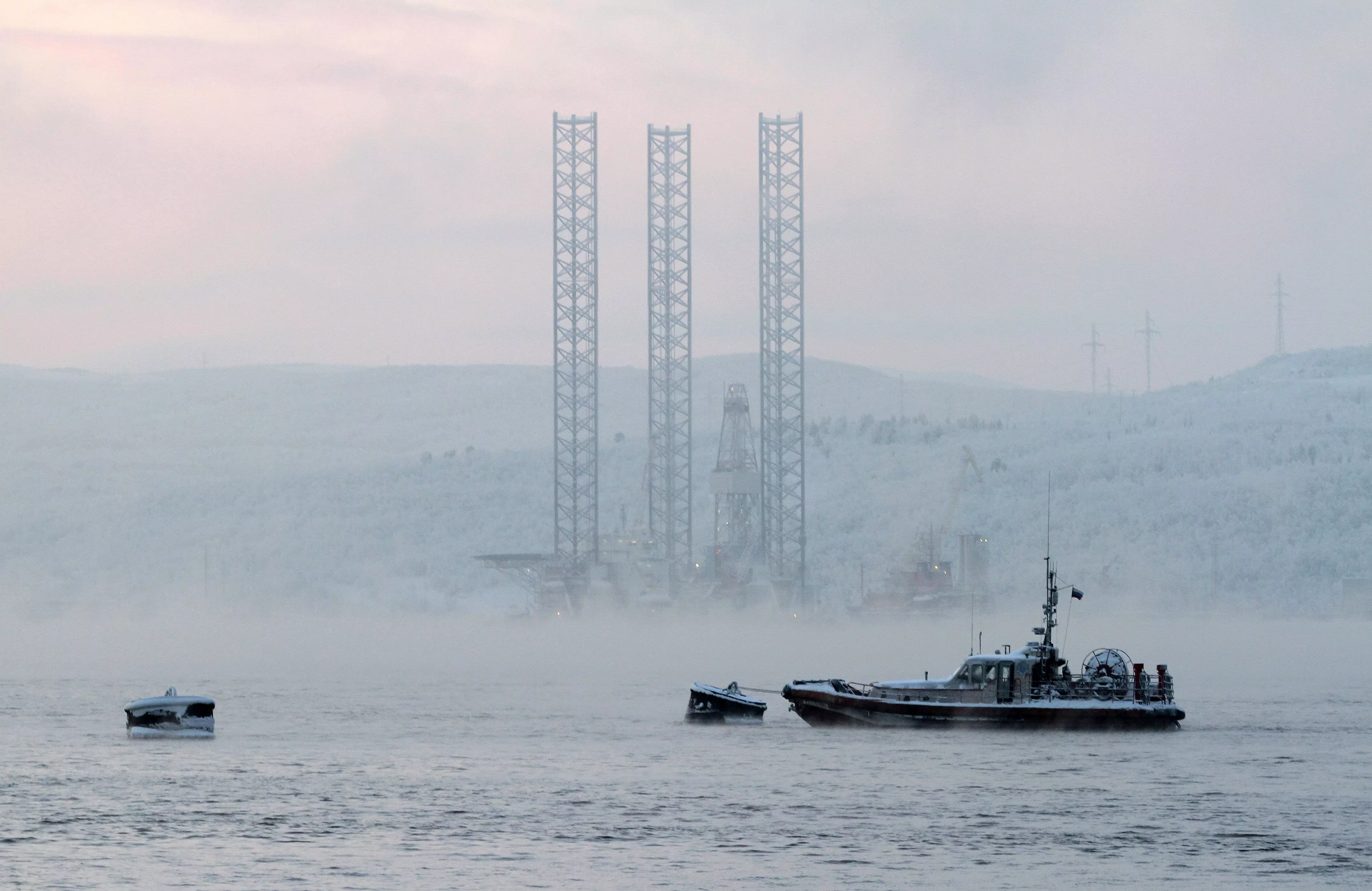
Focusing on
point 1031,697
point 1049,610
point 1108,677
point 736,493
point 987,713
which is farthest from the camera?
point 736,493

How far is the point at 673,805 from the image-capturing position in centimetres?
5659

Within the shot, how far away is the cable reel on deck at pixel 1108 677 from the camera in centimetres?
7338

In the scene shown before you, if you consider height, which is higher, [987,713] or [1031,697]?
[1031,697]

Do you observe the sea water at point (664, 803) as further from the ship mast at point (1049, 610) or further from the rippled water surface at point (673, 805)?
the ship mast at point (1049, 610)

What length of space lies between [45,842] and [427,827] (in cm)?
1003

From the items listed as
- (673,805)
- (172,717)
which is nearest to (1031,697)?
(673,805)

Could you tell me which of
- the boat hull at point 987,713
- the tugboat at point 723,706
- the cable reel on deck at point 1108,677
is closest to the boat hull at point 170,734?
the tugboat at point 723,706

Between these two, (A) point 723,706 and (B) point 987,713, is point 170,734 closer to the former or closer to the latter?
(A) point 723,706

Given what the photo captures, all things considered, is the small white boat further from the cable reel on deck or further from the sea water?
the cable reel on deck

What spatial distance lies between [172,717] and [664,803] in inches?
1072

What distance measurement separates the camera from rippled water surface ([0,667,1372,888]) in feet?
154

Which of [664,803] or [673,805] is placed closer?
[673,805]

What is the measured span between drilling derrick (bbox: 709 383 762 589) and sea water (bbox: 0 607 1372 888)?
86.8 metres

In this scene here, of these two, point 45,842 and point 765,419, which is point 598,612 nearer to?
point 765,419
